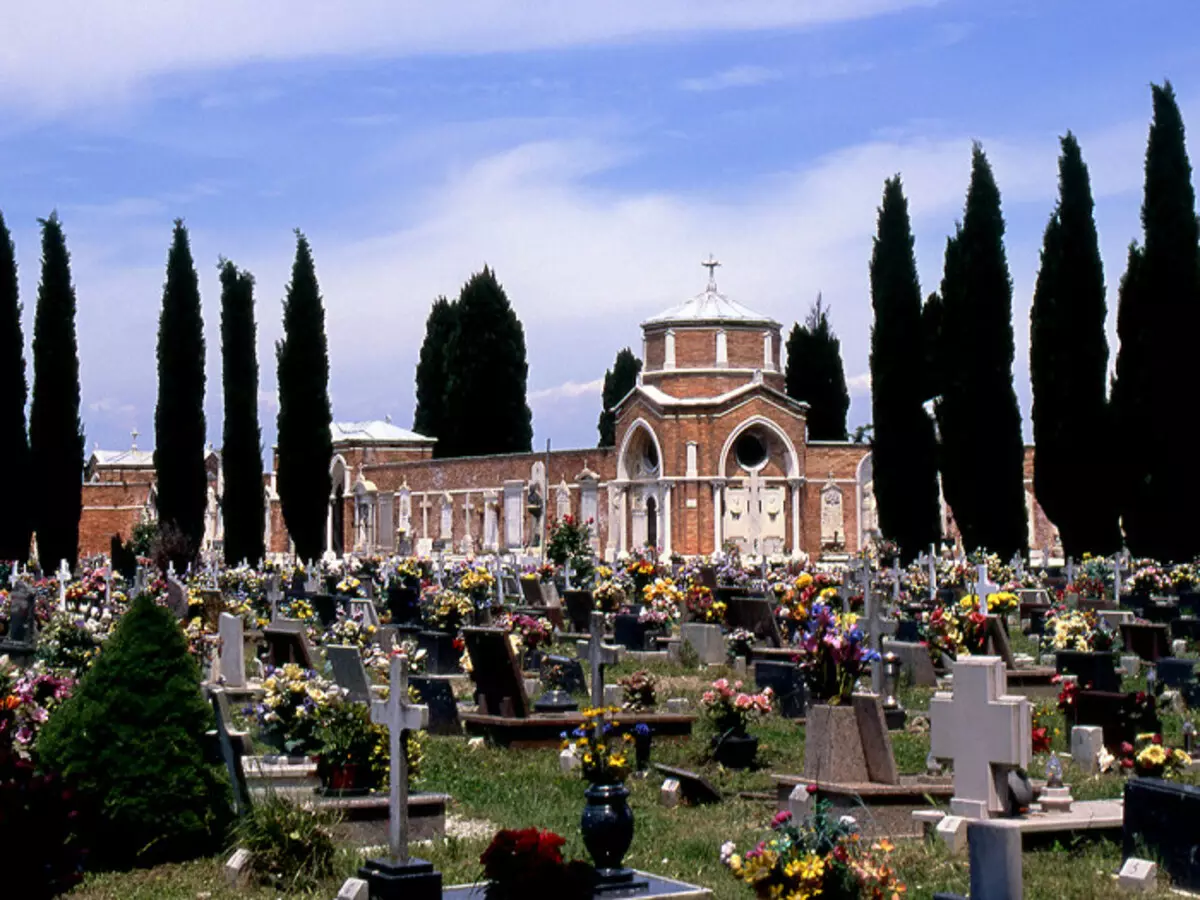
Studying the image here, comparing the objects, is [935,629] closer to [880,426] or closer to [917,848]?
[917,848]

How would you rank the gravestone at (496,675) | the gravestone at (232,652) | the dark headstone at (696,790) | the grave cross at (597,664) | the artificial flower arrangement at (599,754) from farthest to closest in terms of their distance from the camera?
the gravestone at (232,652), the gravestone at (496,675), the grave cross at (597,664), the dark headstone at (696,790), the artificial flower arrangement at (599,754)

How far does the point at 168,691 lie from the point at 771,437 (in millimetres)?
41431

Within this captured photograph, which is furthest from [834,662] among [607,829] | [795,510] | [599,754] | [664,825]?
[795,510]

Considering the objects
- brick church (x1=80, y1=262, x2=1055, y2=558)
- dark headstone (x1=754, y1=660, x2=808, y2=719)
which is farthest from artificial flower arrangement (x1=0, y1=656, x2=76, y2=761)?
brick church (x1=80, y1=262, x2=1055, y2=558)

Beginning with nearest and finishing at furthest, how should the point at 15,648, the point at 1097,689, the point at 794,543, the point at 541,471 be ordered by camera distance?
the point at 1097,689, the point at 15,648, the point at 794,543, the point at 541,471

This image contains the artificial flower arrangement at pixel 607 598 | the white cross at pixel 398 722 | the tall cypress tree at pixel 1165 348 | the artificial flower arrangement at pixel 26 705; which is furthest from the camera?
the tall cypress tree at pixel 1165 348

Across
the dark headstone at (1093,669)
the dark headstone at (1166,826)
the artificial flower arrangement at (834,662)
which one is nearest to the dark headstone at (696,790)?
the artificial flower arrangement at (834,662)

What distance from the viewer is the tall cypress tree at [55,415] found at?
4259 centimetres

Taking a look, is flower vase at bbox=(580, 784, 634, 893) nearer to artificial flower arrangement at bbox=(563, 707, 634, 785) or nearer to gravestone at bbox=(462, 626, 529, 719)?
artificial flower arrangement at bbox=(563, 707, 634, 785)

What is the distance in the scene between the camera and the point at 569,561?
3481 centimetres

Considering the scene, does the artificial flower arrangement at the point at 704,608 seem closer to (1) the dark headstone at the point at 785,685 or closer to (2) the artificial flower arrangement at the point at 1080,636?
(2) the artificial flower arrangement at the point at 1080,636

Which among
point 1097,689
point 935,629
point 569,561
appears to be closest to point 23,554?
point 569,561

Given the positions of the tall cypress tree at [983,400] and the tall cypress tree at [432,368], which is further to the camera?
the tall cypress tree at [432,368]

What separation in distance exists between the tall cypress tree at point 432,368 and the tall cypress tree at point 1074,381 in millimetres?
41023
